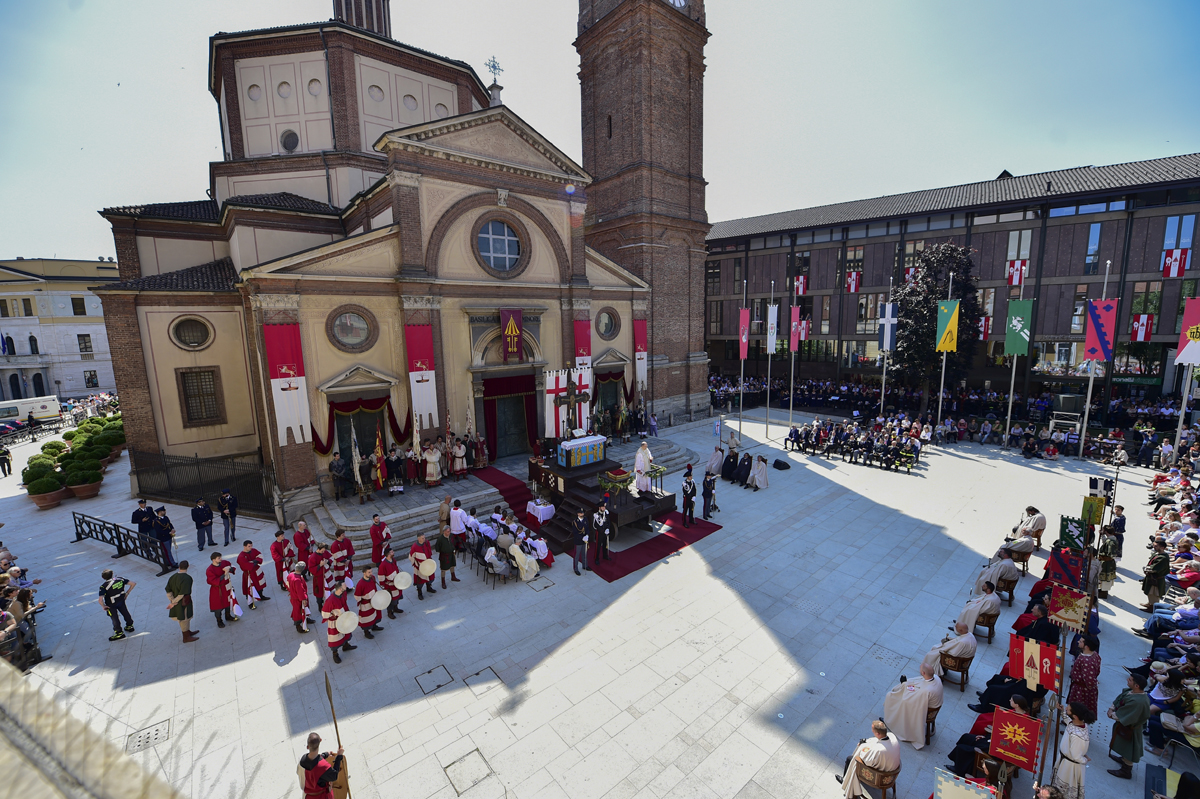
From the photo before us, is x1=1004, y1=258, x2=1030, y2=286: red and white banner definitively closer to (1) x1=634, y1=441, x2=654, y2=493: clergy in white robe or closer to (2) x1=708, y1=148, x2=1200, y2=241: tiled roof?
(2) x1=708, y1=148, x2=1200, y2=241: tiled roof

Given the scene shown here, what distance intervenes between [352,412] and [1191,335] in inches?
1171

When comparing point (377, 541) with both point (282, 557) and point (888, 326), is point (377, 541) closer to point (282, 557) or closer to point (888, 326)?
point (282, 557)

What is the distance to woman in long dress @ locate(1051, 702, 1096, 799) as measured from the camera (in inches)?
279

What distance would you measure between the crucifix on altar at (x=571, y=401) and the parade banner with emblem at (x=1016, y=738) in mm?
15409

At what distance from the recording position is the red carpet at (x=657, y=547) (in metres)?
14.2

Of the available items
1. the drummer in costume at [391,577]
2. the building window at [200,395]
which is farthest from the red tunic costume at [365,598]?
the building window at [200,395]

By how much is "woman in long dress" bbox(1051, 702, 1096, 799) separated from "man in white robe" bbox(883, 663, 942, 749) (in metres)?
1.49

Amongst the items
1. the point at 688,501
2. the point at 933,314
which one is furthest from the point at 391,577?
the point at 933,314

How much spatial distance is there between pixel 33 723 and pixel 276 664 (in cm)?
1146

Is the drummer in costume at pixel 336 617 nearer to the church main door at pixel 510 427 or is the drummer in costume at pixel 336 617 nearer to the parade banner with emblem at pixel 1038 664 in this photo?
the church main door at pixel 510 427

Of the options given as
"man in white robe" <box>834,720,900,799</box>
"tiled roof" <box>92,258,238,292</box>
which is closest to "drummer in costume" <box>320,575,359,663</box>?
"man in white robe" <box>834,720,900,799</box>

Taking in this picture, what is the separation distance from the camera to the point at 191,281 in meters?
20.8

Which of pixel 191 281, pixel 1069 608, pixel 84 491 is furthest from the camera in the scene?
pixel 84 491

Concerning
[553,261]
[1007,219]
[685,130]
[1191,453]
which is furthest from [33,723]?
[1007,219]
